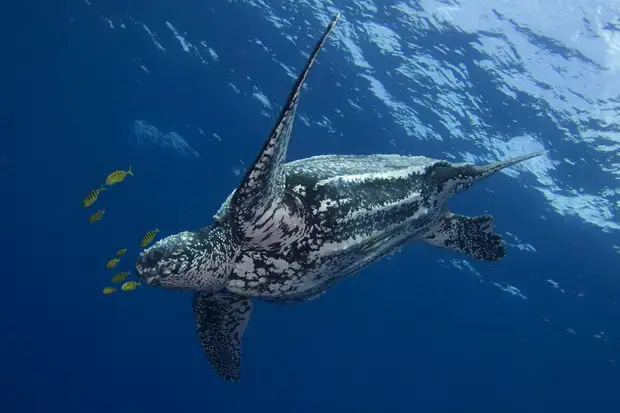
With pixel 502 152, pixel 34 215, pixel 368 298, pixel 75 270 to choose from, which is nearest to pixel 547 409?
pixel 368 298

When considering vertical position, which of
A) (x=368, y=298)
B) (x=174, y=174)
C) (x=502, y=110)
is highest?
(x=502, y=110)

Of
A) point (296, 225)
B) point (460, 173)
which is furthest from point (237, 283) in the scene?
point (460, 173)

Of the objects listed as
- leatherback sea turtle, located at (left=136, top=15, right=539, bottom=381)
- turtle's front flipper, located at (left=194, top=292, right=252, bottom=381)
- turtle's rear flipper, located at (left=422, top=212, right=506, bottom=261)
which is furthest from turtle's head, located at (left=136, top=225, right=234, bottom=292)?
turtle's rear flipper, located at (left=422, top=212, right=506, bottom=261)

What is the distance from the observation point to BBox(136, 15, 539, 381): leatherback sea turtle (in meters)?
2.40

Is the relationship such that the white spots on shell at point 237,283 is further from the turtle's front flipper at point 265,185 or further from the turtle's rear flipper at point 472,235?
the turtle's rear flipper at point 472,235

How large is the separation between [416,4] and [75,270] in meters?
49.4

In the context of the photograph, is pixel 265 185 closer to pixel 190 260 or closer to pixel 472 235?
pixel 190 260

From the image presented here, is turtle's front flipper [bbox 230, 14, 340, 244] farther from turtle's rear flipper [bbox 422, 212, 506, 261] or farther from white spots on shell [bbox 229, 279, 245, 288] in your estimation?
turtle's rear flipper [bbox 422, 212, 506, 261]

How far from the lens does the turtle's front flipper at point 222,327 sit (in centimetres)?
431

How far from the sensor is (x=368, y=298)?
1214 inches

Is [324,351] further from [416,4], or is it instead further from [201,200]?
[416,4]

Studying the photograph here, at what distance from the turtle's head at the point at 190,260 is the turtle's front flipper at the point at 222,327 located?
4.45 feet

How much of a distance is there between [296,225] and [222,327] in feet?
8.09

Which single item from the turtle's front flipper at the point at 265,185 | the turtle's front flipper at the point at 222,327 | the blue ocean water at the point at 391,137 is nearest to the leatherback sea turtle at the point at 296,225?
the turtle's front flipper at the point at 265,185
